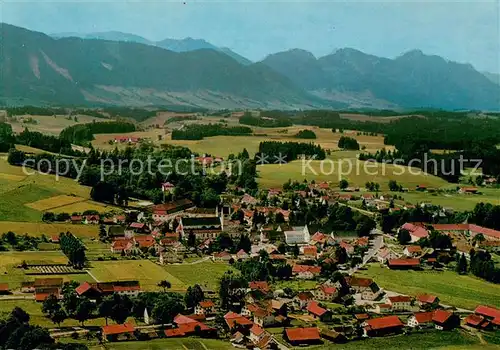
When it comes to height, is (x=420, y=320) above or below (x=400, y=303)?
below

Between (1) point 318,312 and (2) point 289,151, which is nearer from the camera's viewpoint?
(1) point 318,312

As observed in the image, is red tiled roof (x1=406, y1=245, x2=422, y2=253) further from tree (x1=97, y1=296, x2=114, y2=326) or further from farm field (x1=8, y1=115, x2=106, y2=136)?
farm field (x1=8, y1=115, x2=106, y2=136)

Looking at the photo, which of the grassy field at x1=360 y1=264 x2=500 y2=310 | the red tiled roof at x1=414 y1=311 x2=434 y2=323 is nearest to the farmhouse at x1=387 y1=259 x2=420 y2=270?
the grassy field at x1=360 y1=264 x2=500 y2=310

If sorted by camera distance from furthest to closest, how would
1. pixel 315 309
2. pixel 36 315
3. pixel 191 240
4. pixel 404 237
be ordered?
1. pixel 404 237
2. pixel 191 240
3. pixel 315 309
4. pixel 36 315

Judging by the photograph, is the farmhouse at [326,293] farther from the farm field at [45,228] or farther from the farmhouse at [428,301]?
the farm field at [45,228]

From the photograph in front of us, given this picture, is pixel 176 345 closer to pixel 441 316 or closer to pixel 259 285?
pixel 259 285

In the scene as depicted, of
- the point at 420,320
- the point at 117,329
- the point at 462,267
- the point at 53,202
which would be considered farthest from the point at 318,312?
the point at 53,202
